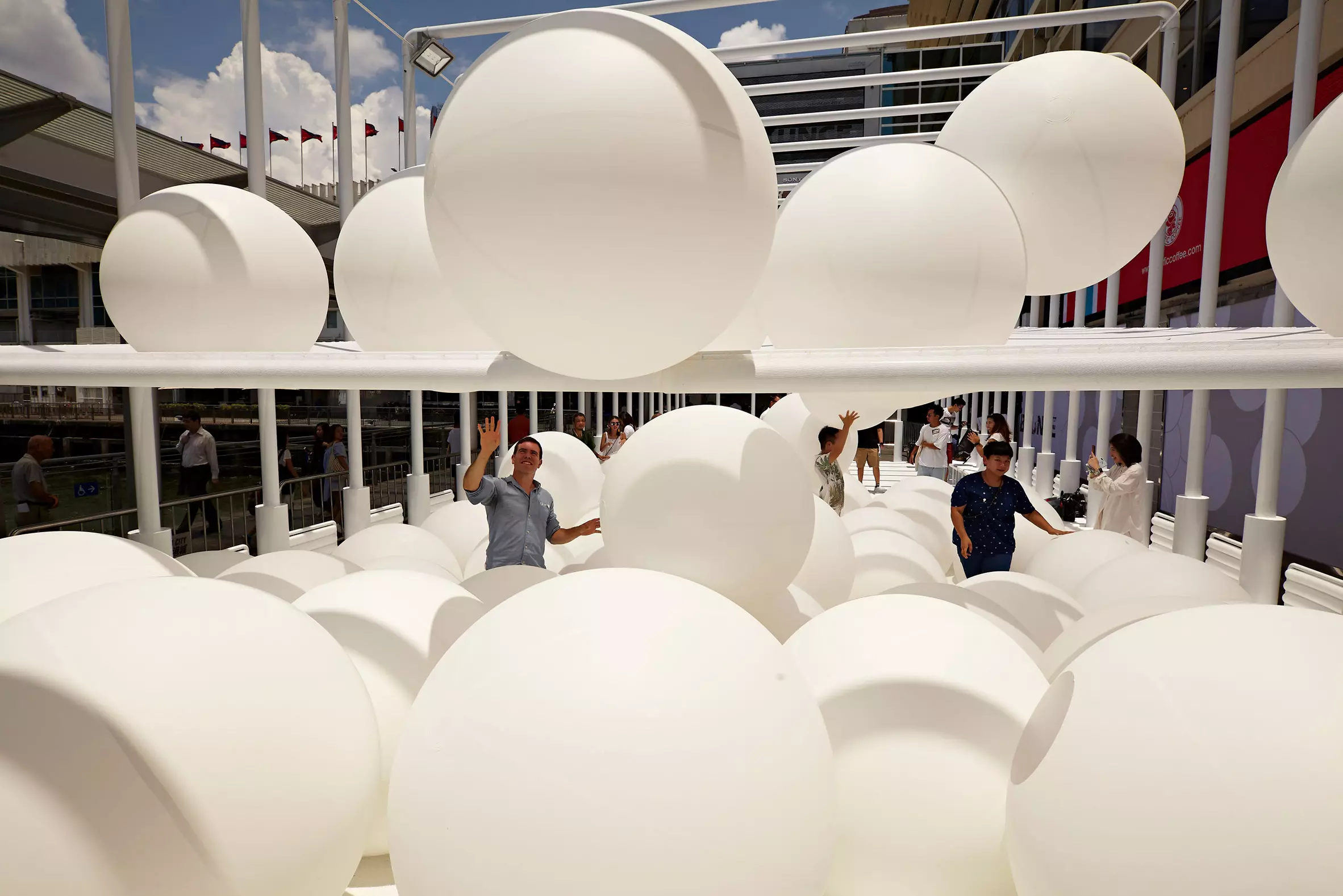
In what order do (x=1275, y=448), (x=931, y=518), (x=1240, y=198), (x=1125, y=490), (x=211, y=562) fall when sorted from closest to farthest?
1. (x=211, y=562)
2. (x=1275, y=448)
3. (x=931, y=518)
4. (x=1125, y=490)
5. (x=1240, y=198)

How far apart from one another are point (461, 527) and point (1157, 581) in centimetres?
332

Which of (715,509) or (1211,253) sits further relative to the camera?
(1211,253)

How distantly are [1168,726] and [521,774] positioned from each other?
2.88 feet

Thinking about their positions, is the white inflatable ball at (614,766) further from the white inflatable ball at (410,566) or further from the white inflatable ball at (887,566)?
the white inflatable ball at (887,566)

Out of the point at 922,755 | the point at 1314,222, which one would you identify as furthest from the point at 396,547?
the point at 1314,222

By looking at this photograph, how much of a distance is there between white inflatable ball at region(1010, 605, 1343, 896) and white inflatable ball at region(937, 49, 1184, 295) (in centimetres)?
108

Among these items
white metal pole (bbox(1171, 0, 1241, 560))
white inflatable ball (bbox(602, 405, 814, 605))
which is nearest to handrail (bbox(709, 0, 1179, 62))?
white metal pole (bbox(1171, 0, 1241, 560))

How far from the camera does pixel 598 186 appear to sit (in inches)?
48.5

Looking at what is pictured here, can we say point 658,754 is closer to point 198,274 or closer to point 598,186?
point 598,186

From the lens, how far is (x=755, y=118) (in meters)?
1.47

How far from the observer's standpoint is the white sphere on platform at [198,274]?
6.70 ft

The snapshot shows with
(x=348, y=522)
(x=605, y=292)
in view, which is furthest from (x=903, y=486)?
(x=605, y=292)

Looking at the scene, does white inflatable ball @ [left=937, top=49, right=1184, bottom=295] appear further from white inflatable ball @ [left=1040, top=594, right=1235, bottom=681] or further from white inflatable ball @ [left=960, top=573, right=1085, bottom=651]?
white inflatable ball @ [left=960, top=573, right=1085, bottom=651]

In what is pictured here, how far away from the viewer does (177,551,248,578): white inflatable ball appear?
9.24 ft
